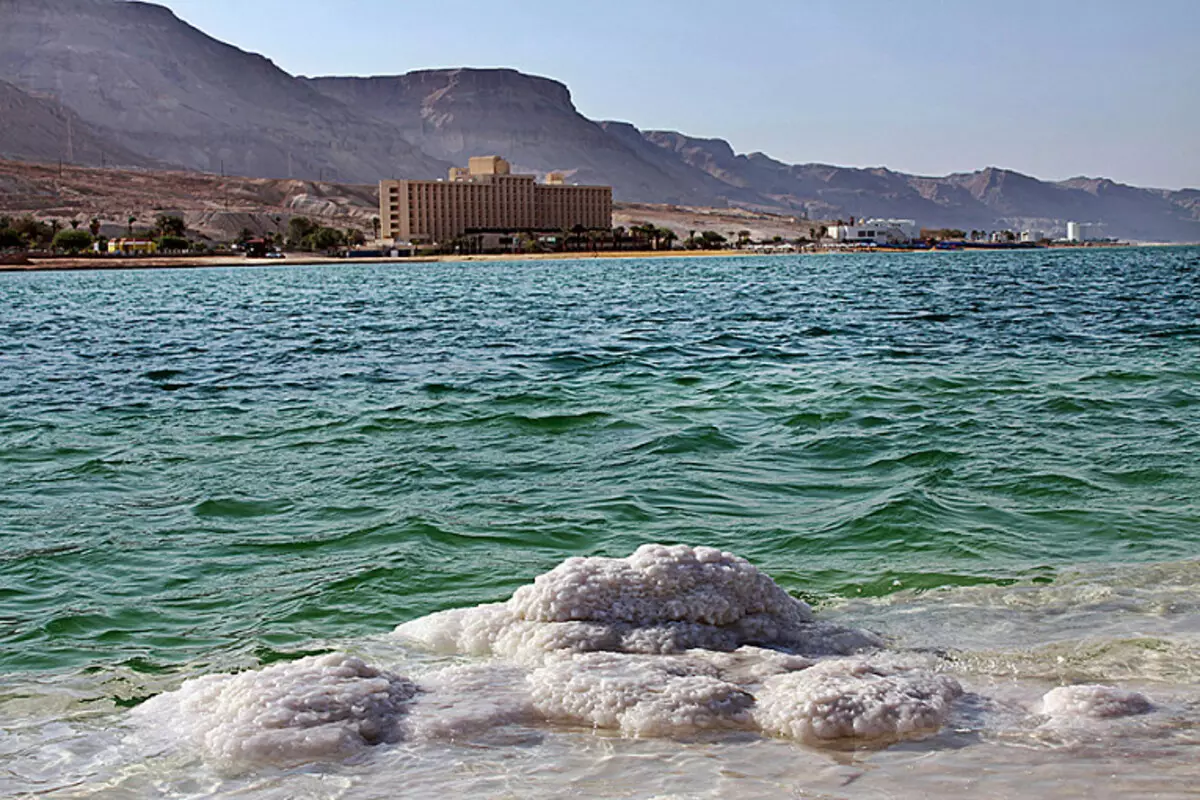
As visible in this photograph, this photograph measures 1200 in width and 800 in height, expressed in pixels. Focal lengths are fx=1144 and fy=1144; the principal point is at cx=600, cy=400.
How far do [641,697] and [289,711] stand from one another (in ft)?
5.61

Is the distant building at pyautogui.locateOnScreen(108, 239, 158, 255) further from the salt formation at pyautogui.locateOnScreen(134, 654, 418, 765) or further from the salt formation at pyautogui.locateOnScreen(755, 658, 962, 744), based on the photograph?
the salt formation at pyautogui.locateOnScreen(755, 658, 962, 744)

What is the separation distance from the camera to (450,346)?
29.9m

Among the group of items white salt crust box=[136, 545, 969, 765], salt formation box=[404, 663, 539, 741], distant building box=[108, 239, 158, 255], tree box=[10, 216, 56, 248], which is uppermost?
tree box=[10, 216, 56, 248]

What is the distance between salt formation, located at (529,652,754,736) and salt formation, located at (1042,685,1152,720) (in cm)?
151

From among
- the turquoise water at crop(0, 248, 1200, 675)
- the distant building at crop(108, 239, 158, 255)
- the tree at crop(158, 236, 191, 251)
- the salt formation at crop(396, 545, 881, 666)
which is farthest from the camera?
the tree at crop(158, 236, 191, 251)

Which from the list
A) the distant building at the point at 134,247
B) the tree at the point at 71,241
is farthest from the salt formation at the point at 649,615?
the distant building at the point at 134,247

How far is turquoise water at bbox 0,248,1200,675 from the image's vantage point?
877cm

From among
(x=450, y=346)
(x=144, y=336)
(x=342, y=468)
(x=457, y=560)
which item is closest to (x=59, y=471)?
(x=342, y=468)

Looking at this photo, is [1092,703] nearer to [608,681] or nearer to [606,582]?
[608,681]

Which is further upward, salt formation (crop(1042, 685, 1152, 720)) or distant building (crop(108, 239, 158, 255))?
distant building (crop(108, 239, 158, 255))

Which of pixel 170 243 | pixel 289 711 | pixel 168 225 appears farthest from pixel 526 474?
pixel 168 225

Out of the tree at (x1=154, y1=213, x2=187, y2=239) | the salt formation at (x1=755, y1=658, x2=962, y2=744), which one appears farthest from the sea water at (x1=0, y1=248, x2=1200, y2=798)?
the tree at (x1=154, y1=213, x2=187, y2=239)

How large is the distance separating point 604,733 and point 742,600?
1.67 m

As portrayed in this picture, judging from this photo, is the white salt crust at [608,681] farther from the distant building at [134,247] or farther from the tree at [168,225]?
the tree at [168,225]
